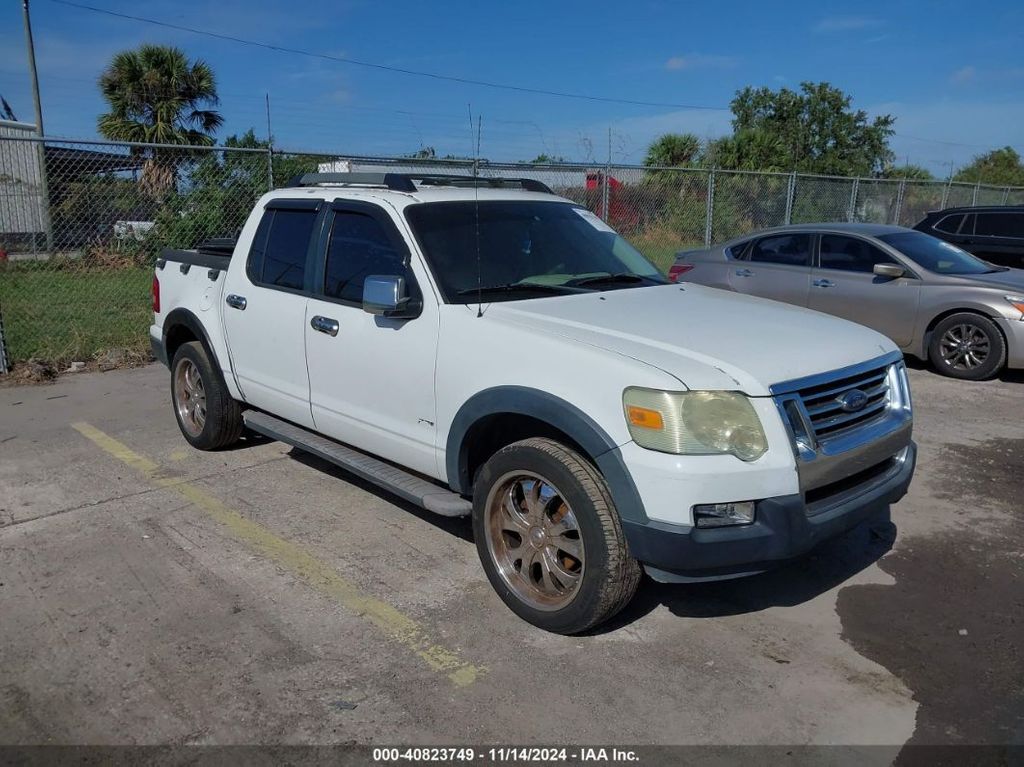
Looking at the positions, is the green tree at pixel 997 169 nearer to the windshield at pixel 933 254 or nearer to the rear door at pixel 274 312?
the windshield at pixel 933 254

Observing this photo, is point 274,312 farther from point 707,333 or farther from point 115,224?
point 115,224

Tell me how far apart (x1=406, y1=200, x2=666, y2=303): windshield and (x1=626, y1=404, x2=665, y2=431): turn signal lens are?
1.14m

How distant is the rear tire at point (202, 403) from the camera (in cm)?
577

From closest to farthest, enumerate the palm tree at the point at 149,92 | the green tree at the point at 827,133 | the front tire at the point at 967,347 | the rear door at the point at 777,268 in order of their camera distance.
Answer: the front tire at the point at 967,347, the rear door at the point at 777,268, the palm tree at the point at 149,92, the green tree at the point at 827,133

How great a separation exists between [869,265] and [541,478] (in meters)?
6.90

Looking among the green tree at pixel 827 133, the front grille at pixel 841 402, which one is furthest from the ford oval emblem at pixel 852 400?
the green tree at pixel 827 133

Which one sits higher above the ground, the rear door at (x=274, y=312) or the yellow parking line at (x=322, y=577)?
the rear door at (x=274, y=312)

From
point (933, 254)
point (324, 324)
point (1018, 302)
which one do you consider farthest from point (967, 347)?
point (324, 324)

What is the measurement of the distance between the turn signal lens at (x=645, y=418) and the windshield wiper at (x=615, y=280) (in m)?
1.38

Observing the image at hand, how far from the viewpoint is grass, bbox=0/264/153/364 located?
9250mm

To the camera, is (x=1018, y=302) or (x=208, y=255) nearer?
(x=208, y=255)

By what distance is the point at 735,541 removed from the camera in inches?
124

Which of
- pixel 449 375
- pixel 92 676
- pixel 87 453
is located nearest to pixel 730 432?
pixel 449 375

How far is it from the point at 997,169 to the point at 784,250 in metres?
37.3
